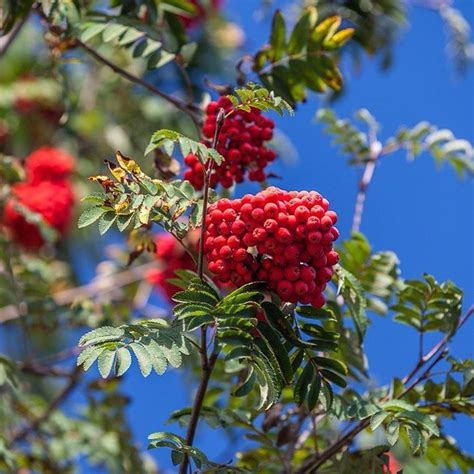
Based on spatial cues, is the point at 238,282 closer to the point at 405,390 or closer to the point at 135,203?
the point at 135,203

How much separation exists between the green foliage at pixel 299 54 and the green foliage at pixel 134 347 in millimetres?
966

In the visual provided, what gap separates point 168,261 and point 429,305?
1.26 meters

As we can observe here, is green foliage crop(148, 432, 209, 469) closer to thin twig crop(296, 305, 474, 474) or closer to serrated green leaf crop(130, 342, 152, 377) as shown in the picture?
serrated green leaf crop(130, 342, 152, 377)

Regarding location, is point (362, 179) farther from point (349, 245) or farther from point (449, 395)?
point (449, 395)

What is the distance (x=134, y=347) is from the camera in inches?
57.0

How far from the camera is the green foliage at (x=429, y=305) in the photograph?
6.49 feet

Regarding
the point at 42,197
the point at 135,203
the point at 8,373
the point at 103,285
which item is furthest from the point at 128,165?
the point at 103,285

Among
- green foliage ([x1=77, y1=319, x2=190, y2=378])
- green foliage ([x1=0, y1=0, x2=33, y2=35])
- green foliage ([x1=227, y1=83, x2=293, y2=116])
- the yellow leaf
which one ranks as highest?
green foliage ([x1=0, y1=0, x2=33, y2=35])

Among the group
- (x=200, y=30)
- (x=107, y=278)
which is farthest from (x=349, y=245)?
(x=200, y=30)

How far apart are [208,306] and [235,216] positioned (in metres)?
0.18

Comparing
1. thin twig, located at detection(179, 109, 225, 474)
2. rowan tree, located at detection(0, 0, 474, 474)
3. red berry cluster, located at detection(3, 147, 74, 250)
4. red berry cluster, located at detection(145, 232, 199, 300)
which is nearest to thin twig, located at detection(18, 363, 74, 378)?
rowan tree, located at detection(0, 0, 474, 474)

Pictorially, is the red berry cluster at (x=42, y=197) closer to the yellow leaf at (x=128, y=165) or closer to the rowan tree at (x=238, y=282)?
the rowan tree at (x=238, y=282)

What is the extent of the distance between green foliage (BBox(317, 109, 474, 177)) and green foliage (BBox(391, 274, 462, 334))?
58 centimetres

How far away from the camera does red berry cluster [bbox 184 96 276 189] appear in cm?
201
